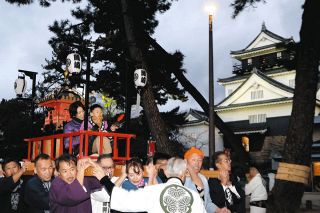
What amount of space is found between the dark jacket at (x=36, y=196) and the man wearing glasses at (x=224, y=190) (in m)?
2.14

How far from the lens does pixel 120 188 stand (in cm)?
329

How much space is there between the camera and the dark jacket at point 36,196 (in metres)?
3.71

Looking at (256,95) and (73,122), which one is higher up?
(256,95)

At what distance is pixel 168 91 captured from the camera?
15836 mm

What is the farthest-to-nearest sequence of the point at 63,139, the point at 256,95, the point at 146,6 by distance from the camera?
the point at 256,95
the point at 146,6
the point at 63,139

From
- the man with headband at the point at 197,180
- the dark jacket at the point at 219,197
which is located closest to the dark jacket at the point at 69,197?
the man with headband at the point at 197,180

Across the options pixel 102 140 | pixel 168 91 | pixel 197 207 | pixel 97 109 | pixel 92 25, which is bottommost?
pixel 197 207

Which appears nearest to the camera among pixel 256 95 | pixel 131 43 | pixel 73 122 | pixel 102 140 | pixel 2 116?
pixel 102 140

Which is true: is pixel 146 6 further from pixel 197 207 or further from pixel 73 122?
pixel 197 207

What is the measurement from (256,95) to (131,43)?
30.1 meters

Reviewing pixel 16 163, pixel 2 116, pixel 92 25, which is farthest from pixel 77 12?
pixel 2 116

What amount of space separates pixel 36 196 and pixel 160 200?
1.42 m

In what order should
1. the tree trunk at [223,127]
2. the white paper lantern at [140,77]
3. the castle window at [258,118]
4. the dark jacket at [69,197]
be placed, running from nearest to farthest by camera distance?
the dark jacket at [69,197] < the white paper lantern at [140,77] < the tree trunk at [223,127] < the castle window at [258,118]

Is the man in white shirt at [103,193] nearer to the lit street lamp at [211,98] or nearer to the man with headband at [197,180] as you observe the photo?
the man with headband at [197,180]
